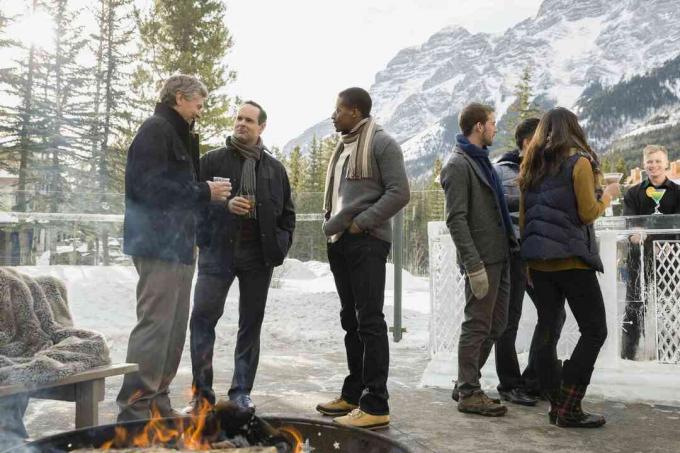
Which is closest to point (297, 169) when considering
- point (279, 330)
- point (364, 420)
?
point (279, 330)

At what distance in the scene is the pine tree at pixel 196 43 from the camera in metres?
21.8

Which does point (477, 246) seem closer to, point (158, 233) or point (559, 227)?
point (559, 227)

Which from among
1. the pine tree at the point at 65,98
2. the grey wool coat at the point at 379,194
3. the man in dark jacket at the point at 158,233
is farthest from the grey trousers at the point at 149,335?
the pine tree at the point at 65,98

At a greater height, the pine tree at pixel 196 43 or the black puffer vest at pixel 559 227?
the pine tree at pixel 196 43

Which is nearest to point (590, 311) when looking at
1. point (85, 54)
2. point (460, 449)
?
point (460, 449)

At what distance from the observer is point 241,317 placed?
391 cm

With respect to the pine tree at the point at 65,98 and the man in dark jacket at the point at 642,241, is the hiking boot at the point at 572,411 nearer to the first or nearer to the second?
the man in dark jacket at the point at 642,241

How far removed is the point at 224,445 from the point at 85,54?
30.4 meters

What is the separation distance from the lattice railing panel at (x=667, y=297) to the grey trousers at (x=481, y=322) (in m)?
1.59

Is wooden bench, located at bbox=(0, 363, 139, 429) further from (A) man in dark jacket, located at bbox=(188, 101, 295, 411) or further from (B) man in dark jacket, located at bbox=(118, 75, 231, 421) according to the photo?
(A) man in dark jacket, located at bbox=(188, 101, 295, 411)

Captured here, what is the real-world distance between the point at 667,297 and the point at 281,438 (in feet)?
12.6

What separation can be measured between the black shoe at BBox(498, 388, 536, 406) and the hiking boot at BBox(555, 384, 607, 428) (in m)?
0.51

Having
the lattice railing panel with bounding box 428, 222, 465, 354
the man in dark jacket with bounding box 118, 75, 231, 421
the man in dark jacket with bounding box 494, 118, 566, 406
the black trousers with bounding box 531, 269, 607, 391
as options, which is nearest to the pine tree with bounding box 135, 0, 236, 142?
the lattice railing panel with bounding box 428, 222, 465, 354

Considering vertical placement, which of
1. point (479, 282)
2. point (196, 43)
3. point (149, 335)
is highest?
point (196, 43)
